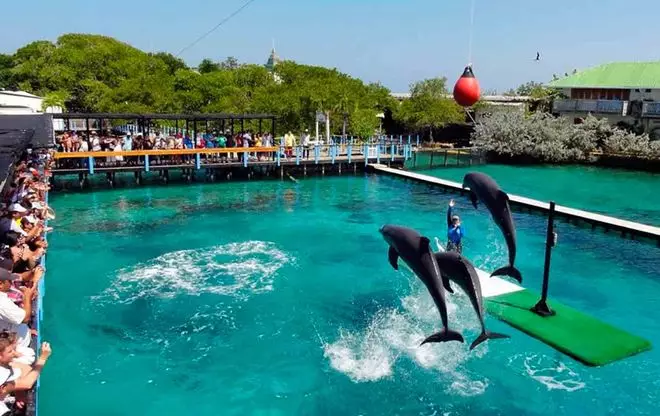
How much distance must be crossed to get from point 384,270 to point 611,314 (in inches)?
211

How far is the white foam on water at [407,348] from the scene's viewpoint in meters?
9.06

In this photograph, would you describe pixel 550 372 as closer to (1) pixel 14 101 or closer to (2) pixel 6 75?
(1) pixel 14 101

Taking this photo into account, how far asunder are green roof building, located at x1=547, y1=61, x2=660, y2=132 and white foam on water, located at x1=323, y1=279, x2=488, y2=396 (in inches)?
1286

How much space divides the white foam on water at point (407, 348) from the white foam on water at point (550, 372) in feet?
2.47

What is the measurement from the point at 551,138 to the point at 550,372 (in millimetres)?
30925

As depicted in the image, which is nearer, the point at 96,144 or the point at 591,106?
the point at 96,144

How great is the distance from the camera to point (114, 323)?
36.1 feet

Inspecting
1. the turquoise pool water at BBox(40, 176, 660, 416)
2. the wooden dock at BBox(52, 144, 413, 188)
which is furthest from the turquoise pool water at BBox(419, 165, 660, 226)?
the turquoise pool water at BBox(40, 176, 660, 416)

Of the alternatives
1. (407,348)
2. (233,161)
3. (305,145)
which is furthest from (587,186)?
(407,348)

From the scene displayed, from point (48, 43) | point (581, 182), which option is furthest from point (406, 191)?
point (48, 43)

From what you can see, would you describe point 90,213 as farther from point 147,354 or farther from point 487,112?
point 487,112

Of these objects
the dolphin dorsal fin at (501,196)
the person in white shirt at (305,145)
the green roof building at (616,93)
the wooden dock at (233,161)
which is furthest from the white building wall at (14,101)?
the green roof building at (616,93)

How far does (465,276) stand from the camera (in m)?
7.57

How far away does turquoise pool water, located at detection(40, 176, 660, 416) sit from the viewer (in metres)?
8.48
